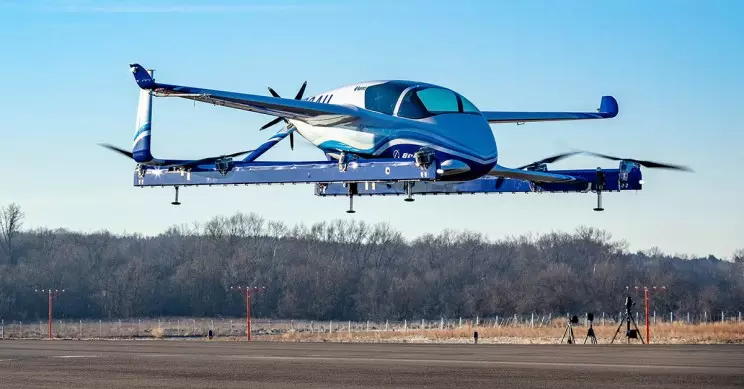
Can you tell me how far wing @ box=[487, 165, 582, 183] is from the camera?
40.0 metres

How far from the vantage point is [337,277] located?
5497 inches

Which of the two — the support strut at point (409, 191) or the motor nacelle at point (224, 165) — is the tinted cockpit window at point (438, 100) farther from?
the motor nacelle at point (224, 165)

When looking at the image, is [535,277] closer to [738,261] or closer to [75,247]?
[738,261]

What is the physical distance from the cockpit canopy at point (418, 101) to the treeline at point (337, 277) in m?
89.0

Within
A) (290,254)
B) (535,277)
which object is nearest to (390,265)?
(290,254)

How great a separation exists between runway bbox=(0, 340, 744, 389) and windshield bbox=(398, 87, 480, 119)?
725 cm

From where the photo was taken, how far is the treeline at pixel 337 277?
129125mm

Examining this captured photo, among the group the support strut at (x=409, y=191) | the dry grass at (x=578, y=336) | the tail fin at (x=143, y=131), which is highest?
the tail fin at (x=143, y=131)

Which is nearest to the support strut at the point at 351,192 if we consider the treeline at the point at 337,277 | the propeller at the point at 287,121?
the propeller at the point at 287,121

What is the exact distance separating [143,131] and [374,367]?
15.8 meters

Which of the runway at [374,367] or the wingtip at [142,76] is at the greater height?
the wingtip at [142,76]

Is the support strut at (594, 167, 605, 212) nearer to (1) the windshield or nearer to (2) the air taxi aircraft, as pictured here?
(2) the air taxi aircraft

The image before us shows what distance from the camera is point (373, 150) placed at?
3862 centimetres

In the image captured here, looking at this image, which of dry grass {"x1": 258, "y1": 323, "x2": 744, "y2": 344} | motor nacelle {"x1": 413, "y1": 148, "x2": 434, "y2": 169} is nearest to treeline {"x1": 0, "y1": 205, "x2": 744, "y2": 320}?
dry grass {"x1": 258, "y1": 323, "x2": 744, "y2": 344}
